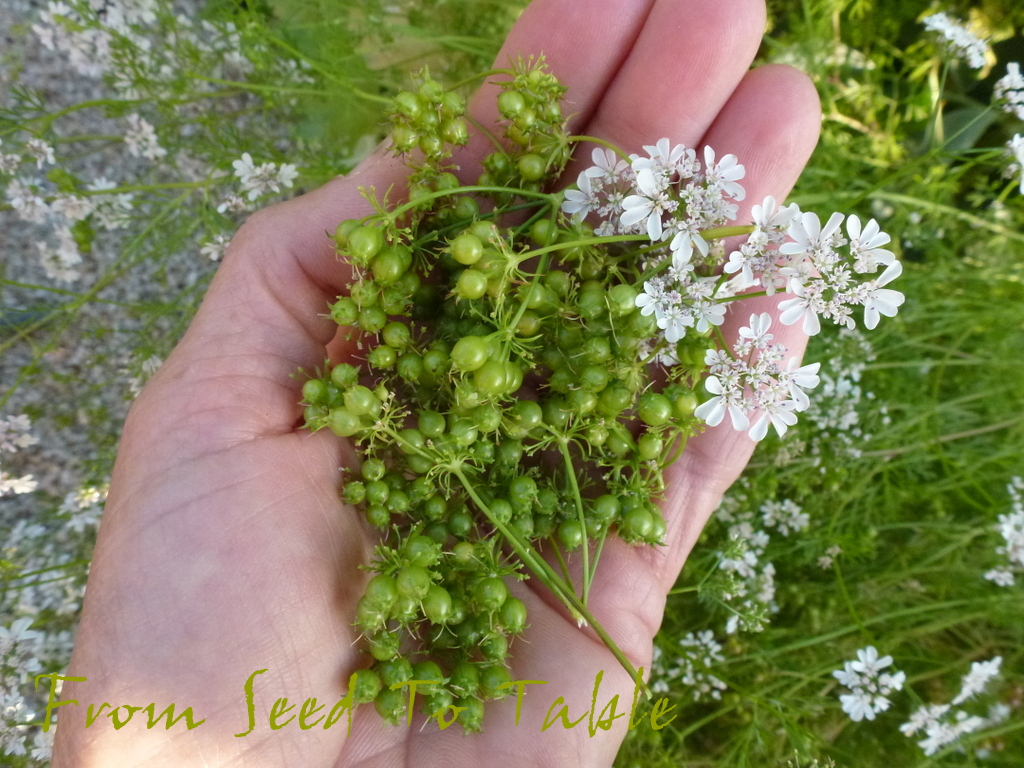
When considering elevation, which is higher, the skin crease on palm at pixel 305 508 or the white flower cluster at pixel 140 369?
the skin crease on palm at pixel 305 508

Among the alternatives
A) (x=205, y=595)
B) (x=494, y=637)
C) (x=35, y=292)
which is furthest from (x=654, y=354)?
(x=35, y=292)

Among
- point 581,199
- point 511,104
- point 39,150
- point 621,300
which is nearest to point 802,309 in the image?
point 621,300

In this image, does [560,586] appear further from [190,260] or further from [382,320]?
[190,260]

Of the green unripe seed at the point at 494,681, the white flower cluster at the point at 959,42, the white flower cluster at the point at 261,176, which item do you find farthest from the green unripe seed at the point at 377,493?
the white flower cluster at the point at 959,42

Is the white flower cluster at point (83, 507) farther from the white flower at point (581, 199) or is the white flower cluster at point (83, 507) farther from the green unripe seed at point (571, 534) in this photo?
the white flower at point (581, 199)

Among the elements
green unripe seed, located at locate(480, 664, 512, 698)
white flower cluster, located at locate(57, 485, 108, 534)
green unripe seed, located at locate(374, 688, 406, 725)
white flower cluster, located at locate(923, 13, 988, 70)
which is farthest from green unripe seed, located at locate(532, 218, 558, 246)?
white flower cluster, located at locate(57, 485, 108, 534)

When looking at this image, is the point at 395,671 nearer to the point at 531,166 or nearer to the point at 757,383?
the point at 757,383
